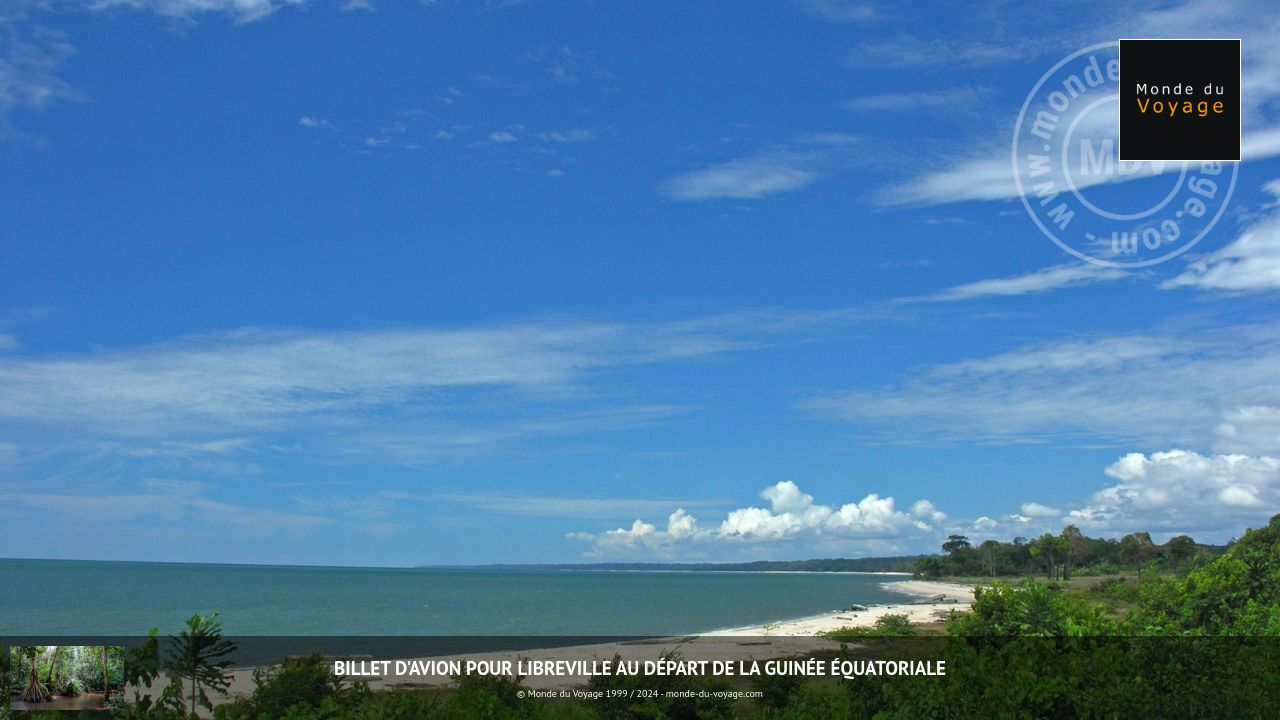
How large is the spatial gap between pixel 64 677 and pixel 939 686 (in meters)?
6.37

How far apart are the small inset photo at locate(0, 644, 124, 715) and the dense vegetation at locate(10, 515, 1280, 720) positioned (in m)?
0.13

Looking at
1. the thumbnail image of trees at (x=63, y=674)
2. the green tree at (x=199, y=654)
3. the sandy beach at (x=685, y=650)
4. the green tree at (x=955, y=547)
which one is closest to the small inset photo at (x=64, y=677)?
the thumbnail image of trees at (x=63, y=674)

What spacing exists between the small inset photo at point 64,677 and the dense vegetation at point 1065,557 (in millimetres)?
23287

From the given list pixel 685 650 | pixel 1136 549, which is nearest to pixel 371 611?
pixel 685 650

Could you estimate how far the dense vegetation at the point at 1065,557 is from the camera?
69.7m

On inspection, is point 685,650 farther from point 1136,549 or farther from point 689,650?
point 1136,549

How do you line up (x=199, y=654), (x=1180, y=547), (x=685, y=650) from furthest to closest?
(x=1180, y=547) < (x=685, y=650) < (x=199, y=654)

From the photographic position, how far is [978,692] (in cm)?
830

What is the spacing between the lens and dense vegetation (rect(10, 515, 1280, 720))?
6320 mm

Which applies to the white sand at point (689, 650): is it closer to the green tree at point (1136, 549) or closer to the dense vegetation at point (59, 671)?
the dense vegetation at point (59, 671)

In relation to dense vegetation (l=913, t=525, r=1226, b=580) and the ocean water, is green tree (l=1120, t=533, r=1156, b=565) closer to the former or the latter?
dense vegetation (l=913, t=525, r=1226, b=580)

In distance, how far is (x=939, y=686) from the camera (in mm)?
7988

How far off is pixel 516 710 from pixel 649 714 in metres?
1.49

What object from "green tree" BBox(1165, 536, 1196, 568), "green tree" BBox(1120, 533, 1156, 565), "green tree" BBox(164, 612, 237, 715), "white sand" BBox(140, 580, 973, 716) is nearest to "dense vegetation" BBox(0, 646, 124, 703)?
"green tree" BBox(164, 612, 237, 715)
